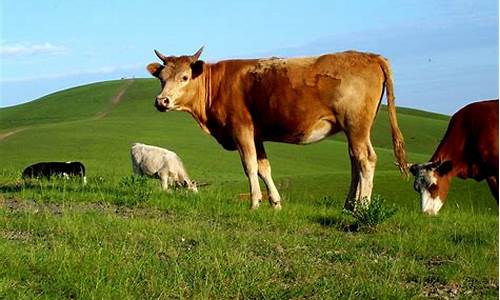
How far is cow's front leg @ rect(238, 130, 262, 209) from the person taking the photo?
1233 cm

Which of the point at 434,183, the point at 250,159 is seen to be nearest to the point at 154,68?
the point at 250,159

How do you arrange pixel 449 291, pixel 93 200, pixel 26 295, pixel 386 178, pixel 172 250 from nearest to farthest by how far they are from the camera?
1. pixel 26 295
2. pixel 449 291
3. pixel 172 250
4. pixel 93 200
5. pixel 386 178

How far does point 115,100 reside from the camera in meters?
93.0

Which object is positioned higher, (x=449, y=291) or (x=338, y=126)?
(x=338, y=126)

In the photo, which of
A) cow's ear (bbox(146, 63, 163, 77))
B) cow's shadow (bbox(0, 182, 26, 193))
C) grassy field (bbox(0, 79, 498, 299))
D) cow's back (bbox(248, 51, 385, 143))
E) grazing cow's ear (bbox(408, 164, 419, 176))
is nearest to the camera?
grassy field (bbox(0, 79, 498, 299))

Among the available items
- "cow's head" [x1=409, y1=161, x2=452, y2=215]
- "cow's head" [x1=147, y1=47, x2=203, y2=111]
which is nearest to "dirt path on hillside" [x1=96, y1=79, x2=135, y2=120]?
"cow's head" [x1=147, y1=47, x2=203, y2=111]

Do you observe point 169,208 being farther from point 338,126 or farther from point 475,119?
point 475,119

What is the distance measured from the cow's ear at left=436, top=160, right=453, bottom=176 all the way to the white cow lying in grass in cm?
805

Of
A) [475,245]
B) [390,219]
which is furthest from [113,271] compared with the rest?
[390,219]

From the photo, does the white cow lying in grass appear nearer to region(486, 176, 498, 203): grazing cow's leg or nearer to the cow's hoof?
the cow's hoof

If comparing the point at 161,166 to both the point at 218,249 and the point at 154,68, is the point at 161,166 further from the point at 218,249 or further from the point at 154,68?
the point at 218,249

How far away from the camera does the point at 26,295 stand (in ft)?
19.6

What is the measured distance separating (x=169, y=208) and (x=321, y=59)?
143 inches

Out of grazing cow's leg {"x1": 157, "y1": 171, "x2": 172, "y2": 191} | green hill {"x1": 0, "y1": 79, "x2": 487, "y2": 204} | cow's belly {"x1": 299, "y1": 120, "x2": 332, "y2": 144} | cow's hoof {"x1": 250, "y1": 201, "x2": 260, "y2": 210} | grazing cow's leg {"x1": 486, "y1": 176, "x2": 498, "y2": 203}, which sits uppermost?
cow's belly {"x1": 299, "y1": 120, "x2": 332, "y2": 144}
